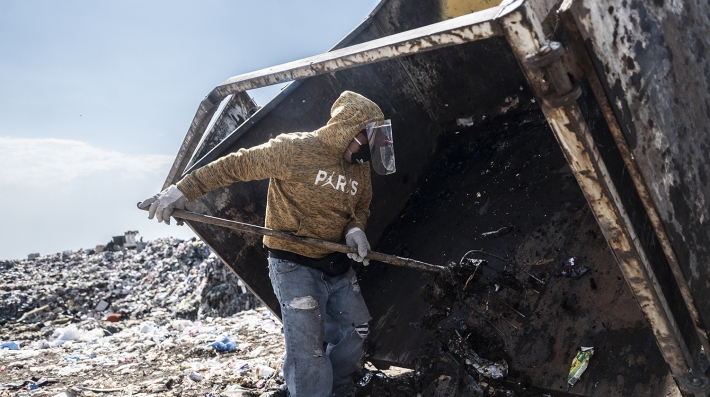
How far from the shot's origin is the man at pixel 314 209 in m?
2.57

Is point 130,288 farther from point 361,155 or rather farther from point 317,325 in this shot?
point 361,155

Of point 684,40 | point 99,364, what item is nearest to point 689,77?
point 684,40

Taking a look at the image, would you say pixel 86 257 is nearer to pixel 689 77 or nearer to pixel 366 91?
pixel 366 91

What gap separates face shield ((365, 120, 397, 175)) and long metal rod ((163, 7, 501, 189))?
0.45 m

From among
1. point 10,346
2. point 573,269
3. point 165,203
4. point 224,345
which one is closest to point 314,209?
point 165,203

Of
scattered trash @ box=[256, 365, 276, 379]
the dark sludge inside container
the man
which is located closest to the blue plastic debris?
Answer: scattered trash @ box=[256, 365, 276, 379]

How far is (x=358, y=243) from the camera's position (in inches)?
105

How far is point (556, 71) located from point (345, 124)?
4.30 ft

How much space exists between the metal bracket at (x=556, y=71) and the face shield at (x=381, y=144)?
1.26 meters

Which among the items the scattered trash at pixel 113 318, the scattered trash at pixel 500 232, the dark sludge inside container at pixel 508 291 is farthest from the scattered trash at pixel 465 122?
the scattered trash at pixel 113 318

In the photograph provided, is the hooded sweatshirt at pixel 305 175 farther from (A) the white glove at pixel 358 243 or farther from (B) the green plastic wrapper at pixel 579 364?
(B) the green plastic wrapper at pixel 579 364

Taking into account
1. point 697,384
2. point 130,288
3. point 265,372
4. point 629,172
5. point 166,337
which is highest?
point 629,172

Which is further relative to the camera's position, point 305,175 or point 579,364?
point 305,175

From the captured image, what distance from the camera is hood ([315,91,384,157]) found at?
258cm
